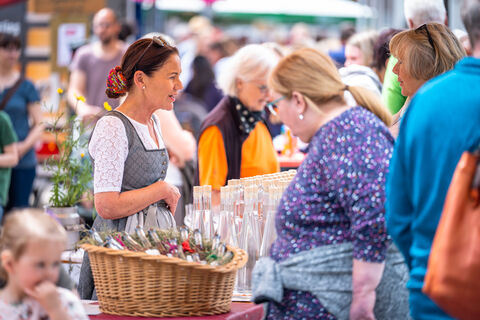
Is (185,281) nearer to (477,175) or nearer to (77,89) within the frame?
(477,175)

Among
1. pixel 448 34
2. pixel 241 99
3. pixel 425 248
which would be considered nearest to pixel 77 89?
pixel 241 99

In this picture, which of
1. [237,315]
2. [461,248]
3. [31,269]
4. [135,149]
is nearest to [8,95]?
[135,149]

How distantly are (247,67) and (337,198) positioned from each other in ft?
8.68

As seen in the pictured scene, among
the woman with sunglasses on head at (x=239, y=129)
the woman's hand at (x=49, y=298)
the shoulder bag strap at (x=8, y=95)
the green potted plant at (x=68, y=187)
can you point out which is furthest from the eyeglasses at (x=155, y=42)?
the shoulder bag strap at (x=8, y=95)

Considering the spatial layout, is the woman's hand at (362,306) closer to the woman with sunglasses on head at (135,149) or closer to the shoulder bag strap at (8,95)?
the woman with sunglasses on head at (135,149)

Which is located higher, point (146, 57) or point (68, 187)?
point (146, 57)

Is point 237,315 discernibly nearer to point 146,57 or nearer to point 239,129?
point 146,57

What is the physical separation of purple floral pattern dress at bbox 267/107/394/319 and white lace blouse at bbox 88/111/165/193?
33.8 inches

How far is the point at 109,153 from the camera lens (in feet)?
10.5

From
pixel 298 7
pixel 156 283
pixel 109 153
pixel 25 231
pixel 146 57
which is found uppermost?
pixel 298 7

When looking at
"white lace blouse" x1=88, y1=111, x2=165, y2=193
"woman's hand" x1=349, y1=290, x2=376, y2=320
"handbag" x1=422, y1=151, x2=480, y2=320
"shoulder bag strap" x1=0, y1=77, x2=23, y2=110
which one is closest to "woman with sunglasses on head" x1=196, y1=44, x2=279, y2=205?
"white lace blouse" x1=88, y1=111, x2=165, y2=193

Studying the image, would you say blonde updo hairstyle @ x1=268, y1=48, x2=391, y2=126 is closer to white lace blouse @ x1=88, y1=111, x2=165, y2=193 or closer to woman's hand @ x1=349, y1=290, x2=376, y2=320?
woman's hand @ x1=349, y1=290, x2=376, y2=320

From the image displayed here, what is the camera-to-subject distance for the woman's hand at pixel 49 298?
7.36 ft

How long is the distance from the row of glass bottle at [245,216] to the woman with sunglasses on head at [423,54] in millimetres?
621
